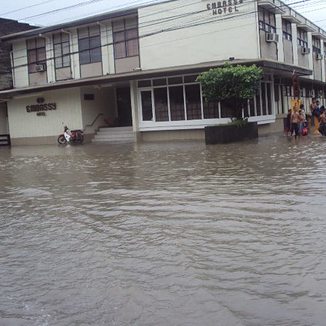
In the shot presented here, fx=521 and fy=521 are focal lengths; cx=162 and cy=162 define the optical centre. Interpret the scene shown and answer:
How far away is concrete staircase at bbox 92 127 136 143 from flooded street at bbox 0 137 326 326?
17.8 m

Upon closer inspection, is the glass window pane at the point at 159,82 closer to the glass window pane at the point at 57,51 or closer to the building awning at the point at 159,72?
the building awning at the point at 159,72

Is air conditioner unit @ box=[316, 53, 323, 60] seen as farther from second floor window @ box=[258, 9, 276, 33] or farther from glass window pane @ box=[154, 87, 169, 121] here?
glass window pane @ box=[154, 87, 169, 121]

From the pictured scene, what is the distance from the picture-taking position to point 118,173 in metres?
13.4

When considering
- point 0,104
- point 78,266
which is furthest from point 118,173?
point 0,104

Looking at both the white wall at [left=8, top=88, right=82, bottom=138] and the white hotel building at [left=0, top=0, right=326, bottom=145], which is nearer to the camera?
the white hotel building at [left=0, top=0, right=326, bottom=145]

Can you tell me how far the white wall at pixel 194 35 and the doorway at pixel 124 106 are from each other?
13.2 feet

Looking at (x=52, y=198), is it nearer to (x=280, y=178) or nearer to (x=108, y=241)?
(x=108, y=241)

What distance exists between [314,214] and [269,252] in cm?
191

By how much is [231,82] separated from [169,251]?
1687cm

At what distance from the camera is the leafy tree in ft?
70.9

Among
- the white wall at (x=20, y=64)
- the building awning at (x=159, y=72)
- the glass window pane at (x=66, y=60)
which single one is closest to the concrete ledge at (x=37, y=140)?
the building awning at (x=159, y=72)

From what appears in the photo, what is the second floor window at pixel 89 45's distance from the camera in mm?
31531

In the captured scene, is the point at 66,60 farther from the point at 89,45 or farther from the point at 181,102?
the point at 181,102

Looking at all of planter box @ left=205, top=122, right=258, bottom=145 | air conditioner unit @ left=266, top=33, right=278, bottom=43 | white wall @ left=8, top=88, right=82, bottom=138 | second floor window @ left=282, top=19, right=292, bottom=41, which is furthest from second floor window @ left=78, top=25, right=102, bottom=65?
planter box @ left=205, top=122, right=258, bottom=145
